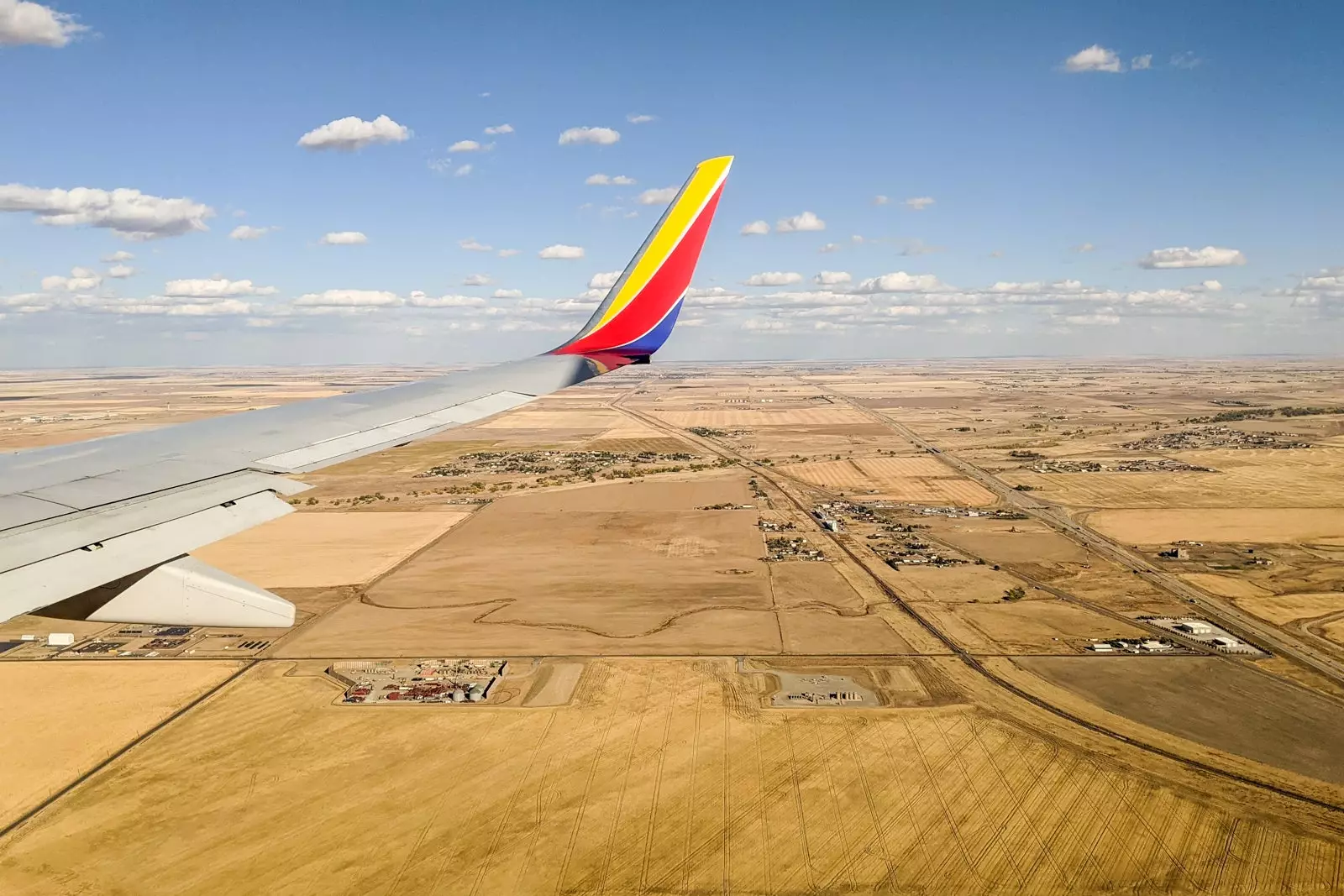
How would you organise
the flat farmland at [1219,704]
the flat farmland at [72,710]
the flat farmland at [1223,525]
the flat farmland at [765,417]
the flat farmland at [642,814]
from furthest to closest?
the flat farmland at [765,417]
the flat farmland at [1223,525]
the flat farmland at [1219,704]
the flat farmland at [72,710]
the flat farmland at [642,814]

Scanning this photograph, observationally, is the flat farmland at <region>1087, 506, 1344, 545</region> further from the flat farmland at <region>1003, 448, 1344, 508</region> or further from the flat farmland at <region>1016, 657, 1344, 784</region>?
the flat farmland at <region>1016, 657, 1344, 784</region>

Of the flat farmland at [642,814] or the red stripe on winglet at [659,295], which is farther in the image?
the flat farmland at [642,814]

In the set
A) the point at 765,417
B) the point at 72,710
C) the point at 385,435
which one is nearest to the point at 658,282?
the point at 385,435

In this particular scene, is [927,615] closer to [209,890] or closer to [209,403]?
[209,890]

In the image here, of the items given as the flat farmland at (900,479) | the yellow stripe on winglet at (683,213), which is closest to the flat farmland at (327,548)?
the yellow stripe on winglet at (683,213)

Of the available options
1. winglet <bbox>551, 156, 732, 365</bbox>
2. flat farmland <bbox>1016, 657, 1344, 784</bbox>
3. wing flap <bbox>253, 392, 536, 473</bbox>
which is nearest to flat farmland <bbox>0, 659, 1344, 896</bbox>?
flat farmland <bbox>1016, 657, 1344, 784</bbox>

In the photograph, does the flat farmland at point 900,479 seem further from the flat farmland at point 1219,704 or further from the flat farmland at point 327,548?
the flat farmland at point 327,548

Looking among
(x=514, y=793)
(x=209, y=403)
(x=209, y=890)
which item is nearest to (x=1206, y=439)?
(x=514, y=793)
